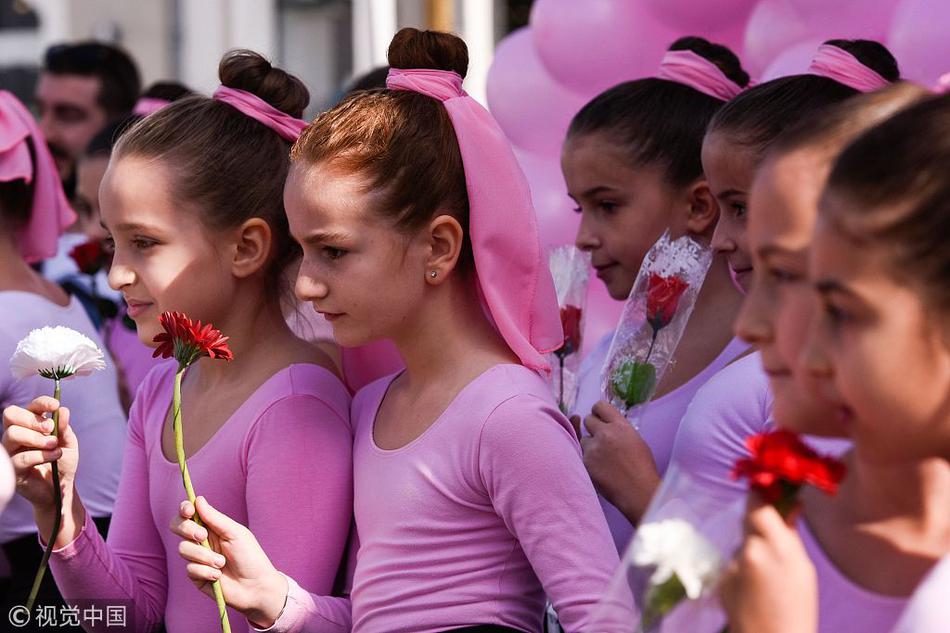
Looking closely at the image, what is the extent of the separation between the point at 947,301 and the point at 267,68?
162 centimetres

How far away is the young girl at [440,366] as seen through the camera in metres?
1.91

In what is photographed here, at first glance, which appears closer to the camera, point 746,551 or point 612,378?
point 746,551

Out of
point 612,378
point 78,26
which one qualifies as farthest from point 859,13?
point 78,26

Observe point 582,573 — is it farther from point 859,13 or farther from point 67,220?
point 67,220

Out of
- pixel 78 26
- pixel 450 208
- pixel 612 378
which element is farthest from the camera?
pixel 78 26

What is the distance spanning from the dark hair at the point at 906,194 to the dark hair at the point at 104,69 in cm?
464

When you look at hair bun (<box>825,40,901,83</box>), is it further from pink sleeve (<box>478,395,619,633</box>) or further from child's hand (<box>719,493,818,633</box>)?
child's hand (<box>719,493,818,633</box>)

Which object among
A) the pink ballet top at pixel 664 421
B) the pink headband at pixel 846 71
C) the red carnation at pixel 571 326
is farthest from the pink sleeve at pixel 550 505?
the pink headband at pixel 846 71

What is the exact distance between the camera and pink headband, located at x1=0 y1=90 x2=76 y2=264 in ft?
10.7

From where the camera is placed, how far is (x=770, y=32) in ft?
10.2

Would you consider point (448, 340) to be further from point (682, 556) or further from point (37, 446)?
point (682, 556)

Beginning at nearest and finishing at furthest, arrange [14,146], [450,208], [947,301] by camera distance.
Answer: [947,301] < [450,208] < [14,146]

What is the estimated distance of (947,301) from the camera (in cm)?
120

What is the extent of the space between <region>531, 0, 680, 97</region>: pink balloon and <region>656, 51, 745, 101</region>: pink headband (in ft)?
2.34
